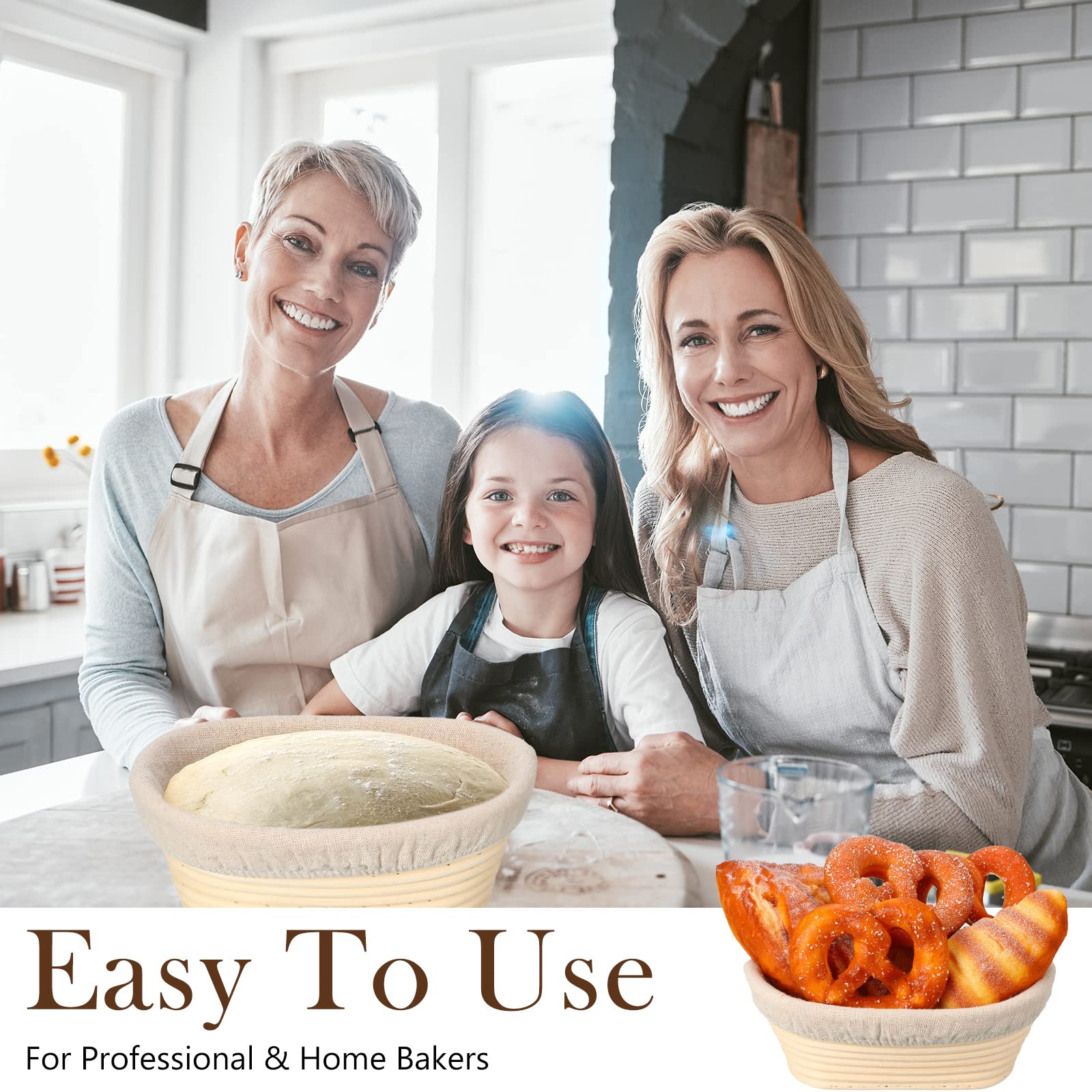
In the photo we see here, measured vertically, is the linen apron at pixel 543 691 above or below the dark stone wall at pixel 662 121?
below

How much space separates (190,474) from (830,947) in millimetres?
926

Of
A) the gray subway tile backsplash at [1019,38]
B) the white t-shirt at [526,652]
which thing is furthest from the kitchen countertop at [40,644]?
the gray subway tile backsplash at [1019,38]

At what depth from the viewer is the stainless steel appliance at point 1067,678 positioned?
6.40 feet

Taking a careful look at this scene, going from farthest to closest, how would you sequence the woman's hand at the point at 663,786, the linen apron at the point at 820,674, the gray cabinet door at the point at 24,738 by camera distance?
1. the gray cabinet door at the point at 24,738
2. the linen apron at the point at 820,674
3. the woman's hand at the point at 663,786

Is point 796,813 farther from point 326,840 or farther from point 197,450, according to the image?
point 197,450

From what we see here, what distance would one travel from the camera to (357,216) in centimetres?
125

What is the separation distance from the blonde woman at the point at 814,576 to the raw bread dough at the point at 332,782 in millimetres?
325

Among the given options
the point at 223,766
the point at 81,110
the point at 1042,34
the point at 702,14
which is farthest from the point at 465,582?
the point at 81,110

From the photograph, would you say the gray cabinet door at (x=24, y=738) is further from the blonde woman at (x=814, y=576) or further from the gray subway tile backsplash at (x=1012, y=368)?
the gray subway tile backsplash at (x=1012, y=368)

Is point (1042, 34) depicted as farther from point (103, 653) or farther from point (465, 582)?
point (103, 653)

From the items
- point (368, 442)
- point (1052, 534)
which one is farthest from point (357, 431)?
point (1052, 534)

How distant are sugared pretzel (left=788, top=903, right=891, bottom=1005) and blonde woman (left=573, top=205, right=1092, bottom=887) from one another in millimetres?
376

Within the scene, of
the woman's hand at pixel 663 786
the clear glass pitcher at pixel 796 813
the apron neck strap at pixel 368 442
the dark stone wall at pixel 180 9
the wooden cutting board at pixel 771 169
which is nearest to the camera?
the clear glass pitcher at pixel 796 813

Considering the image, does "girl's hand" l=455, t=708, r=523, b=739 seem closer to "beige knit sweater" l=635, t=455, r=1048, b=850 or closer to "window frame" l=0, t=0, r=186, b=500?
"beige knit sweater" l=635, t=455, r=1048, b=850
